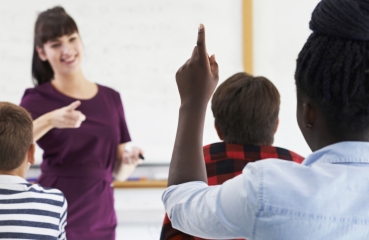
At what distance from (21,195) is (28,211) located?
0.05 m

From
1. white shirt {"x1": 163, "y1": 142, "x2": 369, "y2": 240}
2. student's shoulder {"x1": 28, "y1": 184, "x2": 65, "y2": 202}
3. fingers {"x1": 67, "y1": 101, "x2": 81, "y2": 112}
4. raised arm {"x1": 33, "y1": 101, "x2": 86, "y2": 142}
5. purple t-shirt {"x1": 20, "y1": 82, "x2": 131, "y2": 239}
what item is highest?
white shirt {"x1": 163, "y1": 142, "x2": 369, "y2": 240}

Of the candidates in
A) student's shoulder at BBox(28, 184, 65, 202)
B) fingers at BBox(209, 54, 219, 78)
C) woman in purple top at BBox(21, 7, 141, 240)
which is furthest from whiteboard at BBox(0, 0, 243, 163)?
fingers at BBox(209, 54, 219, 78)

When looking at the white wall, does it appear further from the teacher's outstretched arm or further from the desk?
the teacher's outstretched arm

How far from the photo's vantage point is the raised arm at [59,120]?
2.17m

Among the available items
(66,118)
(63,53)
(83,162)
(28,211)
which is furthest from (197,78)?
(63,53)

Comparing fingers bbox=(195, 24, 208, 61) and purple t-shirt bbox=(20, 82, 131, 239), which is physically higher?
fingers bbox=(195, 24, 208, 61)

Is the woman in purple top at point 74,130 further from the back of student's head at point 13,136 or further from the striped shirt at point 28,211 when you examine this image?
the striped shirt at point 28,211

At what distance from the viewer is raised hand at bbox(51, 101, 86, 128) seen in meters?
2.17

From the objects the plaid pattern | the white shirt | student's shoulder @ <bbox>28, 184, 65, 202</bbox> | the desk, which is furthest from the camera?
the desk

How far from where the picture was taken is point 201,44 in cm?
74

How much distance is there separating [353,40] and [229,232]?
12.6 inches

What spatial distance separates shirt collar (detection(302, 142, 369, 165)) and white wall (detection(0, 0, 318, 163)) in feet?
7.77

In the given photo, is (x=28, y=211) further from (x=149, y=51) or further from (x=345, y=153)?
(x=149, y=51)

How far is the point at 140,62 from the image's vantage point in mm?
3141
